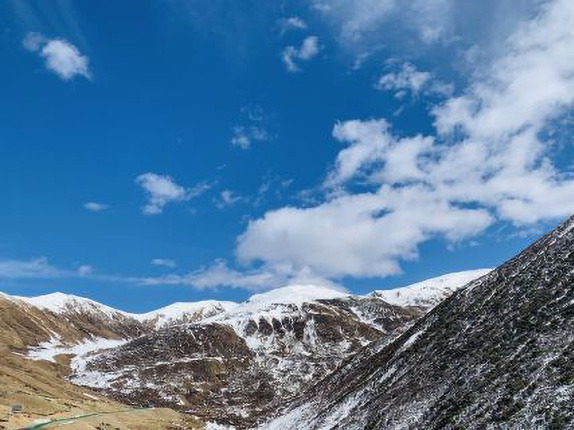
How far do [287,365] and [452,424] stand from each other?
164 m

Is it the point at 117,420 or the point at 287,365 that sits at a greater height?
the point at 287,365

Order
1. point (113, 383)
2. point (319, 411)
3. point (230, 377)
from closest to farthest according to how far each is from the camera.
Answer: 1. point (319, 411)
2. point (113, 383)
3. point (230, 377)

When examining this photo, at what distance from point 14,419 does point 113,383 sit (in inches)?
4808

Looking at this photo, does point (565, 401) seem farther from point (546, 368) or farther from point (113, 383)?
point (113, 383)

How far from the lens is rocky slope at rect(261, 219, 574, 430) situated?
34.1 m

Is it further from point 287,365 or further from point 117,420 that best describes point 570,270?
point 287,365

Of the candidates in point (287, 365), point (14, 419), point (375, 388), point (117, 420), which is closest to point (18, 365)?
point (117, 420)

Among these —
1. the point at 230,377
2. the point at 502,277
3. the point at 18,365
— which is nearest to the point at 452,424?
the point at 502,277

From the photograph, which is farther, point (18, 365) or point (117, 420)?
point (18, 365)

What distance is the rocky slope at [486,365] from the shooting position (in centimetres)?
3409

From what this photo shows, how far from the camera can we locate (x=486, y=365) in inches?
1683

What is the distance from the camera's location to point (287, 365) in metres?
196

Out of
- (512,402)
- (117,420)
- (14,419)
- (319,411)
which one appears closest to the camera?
(512,402)

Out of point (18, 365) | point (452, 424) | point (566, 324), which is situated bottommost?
point (452, 424)
